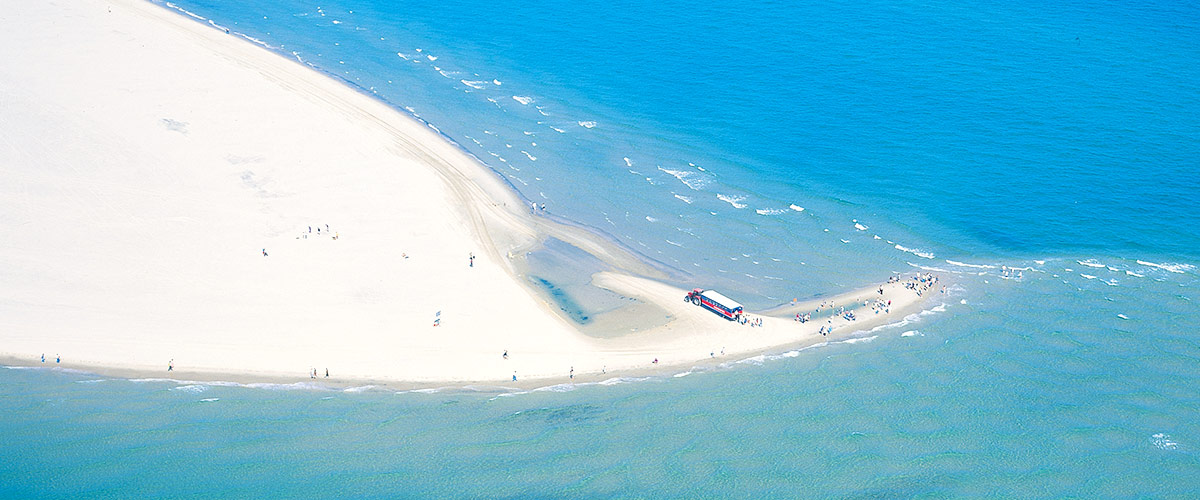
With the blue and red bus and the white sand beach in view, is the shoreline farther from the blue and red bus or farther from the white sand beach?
the blue and red bus

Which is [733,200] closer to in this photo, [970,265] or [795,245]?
[795,245]

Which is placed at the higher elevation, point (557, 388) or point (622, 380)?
point (622, 380)

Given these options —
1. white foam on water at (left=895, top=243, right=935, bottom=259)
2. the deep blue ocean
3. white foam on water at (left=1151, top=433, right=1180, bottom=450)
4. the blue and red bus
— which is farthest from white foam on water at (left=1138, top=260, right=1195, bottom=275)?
the blue and red bus

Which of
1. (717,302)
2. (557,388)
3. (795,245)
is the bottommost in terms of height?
(557,388)

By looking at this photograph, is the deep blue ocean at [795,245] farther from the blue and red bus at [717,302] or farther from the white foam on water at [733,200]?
the blue and red bus at [717,302]

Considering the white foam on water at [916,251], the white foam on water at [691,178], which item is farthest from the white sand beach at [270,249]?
the white foam on water at [691,178]

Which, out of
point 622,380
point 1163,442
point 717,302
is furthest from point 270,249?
point 1163,442

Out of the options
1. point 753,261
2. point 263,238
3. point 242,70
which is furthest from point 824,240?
point 242,70
